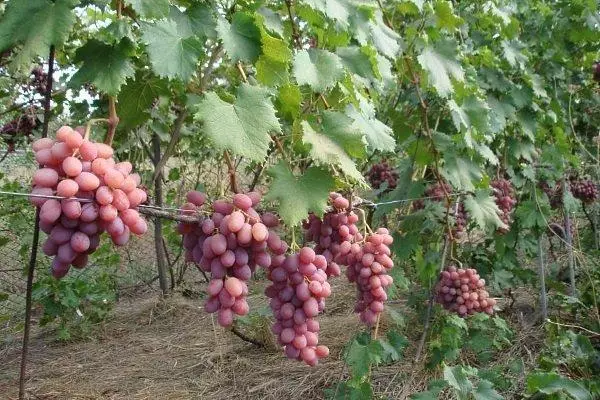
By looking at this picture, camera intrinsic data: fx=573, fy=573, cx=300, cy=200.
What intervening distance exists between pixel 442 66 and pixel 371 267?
3.04 feet

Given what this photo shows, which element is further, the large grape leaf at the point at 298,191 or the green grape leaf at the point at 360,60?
the green grape leaf at the point at 360,60

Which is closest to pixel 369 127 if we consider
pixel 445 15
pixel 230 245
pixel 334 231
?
pixel 334 231

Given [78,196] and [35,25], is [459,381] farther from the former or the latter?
[35,25]

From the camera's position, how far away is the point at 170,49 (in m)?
1.10

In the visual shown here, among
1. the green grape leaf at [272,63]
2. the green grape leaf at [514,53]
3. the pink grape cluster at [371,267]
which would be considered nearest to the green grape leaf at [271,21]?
the green grape leaf at [272,63]

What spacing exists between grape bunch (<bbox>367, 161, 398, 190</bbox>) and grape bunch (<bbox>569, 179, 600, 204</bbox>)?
1334mm

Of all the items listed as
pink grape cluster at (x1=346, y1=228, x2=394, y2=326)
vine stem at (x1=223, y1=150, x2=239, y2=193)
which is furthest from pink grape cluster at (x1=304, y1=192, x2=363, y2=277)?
vine stem at (x1=223, y1=150, x2=239, y2=193)

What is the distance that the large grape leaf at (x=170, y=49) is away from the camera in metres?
1.08

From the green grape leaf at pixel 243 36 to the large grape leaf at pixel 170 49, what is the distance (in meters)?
0.07

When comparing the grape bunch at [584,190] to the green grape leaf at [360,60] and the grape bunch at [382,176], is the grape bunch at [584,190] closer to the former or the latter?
the grape bunch at [382,176]

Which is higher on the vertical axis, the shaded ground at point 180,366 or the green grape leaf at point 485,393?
the green grape leaf at point 485,393

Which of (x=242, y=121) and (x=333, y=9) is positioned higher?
(x=333, y=9)

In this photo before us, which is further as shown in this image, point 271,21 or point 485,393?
point 485,393

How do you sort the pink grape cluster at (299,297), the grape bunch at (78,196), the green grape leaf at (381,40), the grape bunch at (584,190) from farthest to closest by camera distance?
the grape bunch at (584,190) < the green grape leaf at (381,40) < the pink grape cluster at (299,297) < the grape bunch at (78,196)
